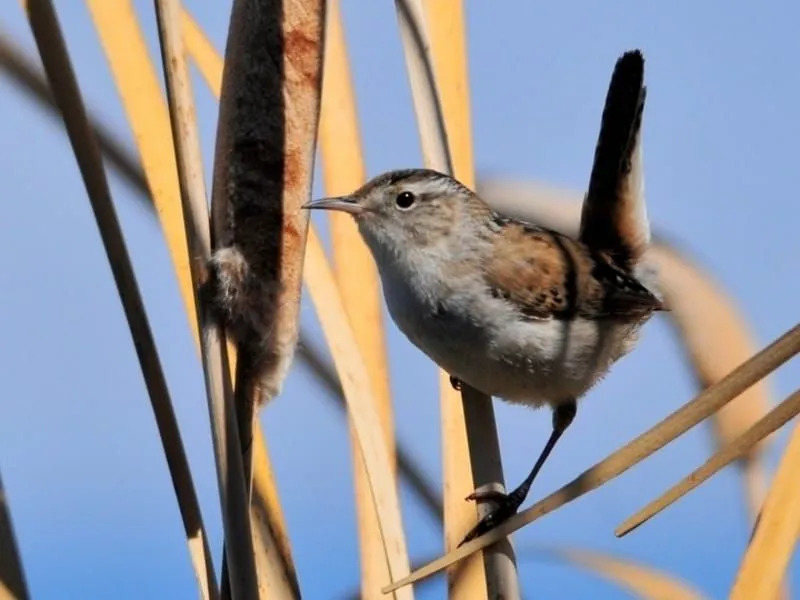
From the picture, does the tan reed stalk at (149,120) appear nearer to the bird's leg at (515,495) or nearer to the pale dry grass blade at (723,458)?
the bird's leg at (515,495)

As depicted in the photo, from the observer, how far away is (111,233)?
51.4 inches

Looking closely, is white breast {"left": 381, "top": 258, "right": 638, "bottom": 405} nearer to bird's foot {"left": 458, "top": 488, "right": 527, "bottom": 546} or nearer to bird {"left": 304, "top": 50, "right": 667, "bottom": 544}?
bird {"left": 304, "top": 50, "right": 667, "bottom": 544}

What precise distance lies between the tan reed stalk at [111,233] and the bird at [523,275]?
0.43 m

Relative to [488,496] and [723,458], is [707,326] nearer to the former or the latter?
[488,496]

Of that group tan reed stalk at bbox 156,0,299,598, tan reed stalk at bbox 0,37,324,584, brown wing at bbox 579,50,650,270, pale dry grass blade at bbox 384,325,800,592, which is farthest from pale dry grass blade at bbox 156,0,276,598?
brown wing at bbox 579,50,650,270

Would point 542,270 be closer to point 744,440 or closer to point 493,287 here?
point 493,287

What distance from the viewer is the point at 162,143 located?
57.9 inches

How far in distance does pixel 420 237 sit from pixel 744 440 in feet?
3.82

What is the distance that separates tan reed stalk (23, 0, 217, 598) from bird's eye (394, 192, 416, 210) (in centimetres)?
75

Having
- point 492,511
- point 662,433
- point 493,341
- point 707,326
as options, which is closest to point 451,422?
point 492,511

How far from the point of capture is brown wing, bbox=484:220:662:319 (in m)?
1.95

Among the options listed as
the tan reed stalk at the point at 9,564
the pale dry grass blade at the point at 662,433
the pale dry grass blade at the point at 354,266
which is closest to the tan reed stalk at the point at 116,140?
the pale dry grass blade at the point at 354,266

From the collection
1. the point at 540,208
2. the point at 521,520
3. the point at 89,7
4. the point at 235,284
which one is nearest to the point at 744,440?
the point at 521,520

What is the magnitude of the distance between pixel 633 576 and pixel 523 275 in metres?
0.55
